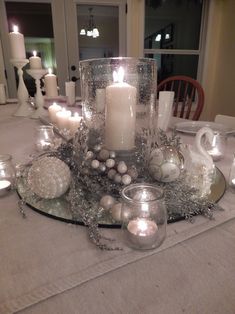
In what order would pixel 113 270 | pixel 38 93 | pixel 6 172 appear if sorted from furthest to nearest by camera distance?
pixel 38 93 < pixel 6 172 < pixel 113 270

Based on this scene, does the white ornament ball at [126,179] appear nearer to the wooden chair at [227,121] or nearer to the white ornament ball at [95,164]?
the white ornament ball at [95,164]

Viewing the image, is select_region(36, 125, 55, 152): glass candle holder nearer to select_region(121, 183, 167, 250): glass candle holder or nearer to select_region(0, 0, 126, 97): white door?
select_region(121, 183, 167, 250): glass candle holder

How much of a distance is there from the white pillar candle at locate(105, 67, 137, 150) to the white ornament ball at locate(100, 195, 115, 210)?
5.7 inches

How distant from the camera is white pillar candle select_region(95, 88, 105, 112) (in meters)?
0.58

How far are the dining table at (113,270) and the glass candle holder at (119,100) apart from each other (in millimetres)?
215

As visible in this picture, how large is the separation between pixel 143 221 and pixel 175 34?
10.1 ft

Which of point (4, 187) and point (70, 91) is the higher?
point (70, 91)

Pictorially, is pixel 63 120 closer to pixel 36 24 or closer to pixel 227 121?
pixel 227 121

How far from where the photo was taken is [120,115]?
1.77ft

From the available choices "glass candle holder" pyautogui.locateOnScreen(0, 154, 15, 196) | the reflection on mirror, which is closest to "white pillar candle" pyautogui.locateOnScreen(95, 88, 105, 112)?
"glass candle holder" pyautogui.locateOnScreen(0, 154, 15, 196)

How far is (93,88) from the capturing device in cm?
60

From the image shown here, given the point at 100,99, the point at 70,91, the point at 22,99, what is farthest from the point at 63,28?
the point at 100,99

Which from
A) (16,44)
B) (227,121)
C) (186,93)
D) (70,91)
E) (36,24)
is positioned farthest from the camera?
(36,24)

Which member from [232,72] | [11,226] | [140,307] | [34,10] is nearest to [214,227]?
[140,307]
